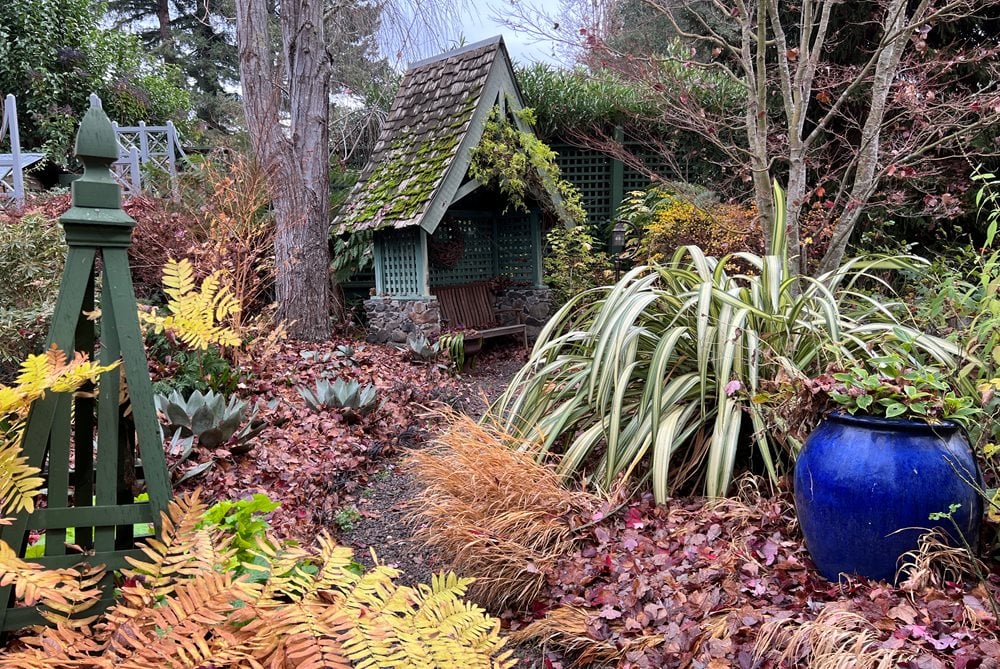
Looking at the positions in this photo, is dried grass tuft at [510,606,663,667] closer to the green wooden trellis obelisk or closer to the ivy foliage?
the green wooden trellis obelisk

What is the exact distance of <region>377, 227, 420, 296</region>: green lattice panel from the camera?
21.2 feet

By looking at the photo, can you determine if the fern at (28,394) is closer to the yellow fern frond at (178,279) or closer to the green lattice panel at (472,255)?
the yellow fern frond at (178,279)

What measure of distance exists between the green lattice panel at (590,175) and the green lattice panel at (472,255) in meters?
2.24

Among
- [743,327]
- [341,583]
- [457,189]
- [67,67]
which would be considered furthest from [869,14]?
[67,67]

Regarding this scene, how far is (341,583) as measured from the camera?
3.97 feet

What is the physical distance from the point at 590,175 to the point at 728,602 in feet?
27.8

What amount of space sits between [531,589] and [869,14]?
6957 millimetres

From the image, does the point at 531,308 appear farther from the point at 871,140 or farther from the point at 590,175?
the point at 871,140

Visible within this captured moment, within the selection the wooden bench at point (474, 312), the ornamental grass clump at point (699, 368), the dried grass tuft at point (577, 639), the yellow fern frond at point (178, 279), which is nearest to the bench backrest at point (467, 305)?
the wooden bench at point (474, 312)

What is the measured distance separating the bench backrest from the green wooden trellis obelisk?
5701mm

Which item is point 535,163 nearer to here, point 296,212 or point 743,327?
point 296,212

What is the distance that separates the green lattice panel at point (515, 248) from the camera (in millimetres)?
7926

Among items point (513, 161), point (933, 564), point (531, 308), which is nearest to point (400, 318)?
point (531, 308)

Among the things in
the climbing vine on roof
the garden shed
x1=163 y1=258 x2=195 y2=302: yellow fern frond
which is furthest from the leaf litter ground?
the climbing vine on roof
